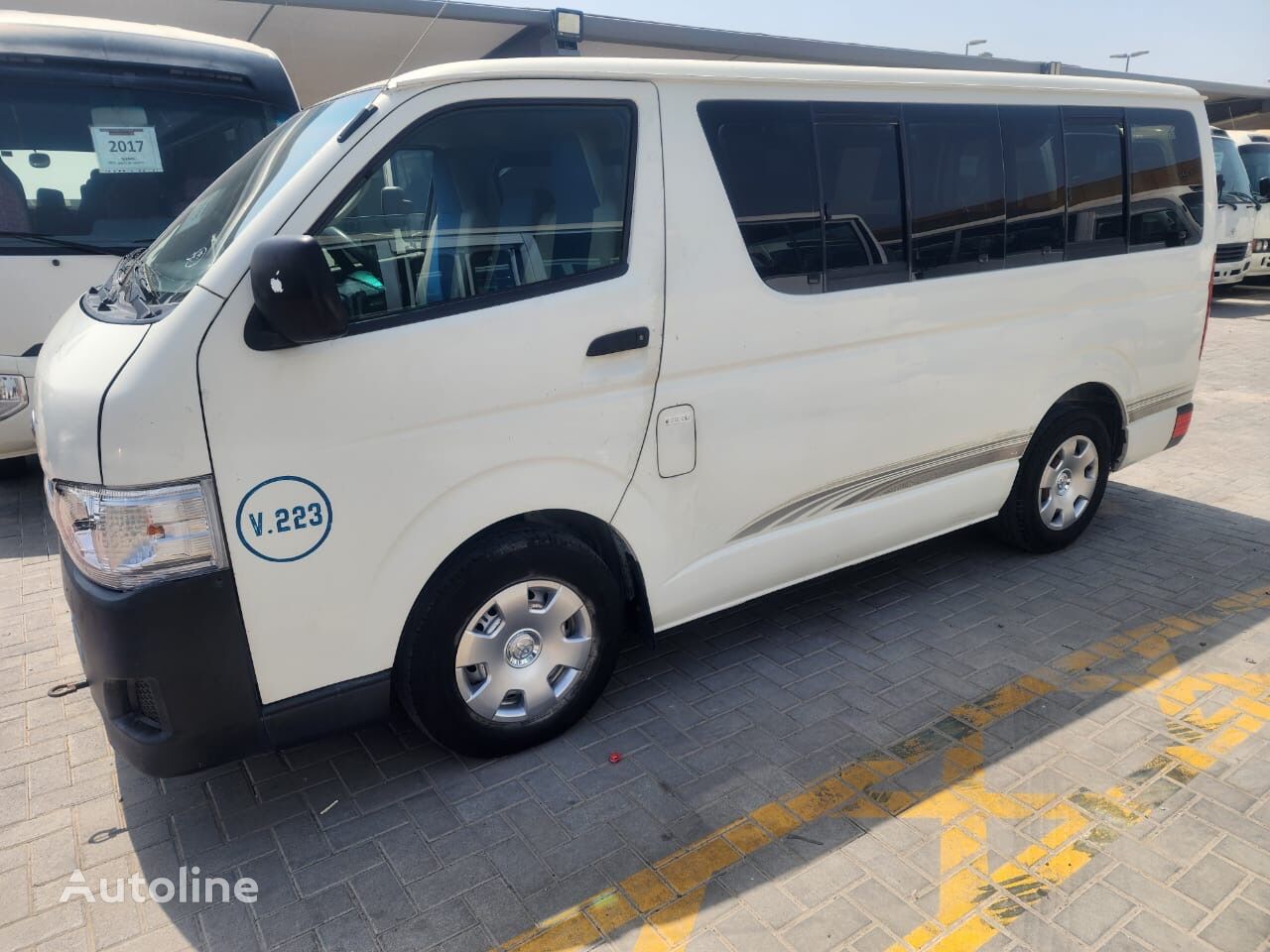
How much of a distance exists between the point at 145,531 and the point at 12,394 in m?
3.97

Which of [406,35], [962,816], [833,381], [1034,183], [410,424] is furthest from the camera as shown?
[406,35]

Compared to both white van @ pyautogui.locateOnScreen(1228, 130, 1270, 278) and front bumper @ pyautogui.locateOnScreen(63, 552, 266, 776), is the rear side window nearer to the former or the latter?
front bumper @ pyautogui.locateOnScreen(63, 552, 266, 776)

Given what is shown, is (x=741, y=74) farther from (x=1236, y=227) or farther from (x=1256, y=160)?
(x=1256, y=160)

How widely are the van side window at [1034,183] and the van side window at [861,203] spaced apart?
686mm

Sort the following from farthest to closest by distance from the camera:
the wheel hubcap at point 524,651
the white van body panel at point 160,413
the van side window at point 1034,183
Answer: the van side window at point 1034,183 → the wheel hubcap at point 524,651 → the white van body panel at point 160,413

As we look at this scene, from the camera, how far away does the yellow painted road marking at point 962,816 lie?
239 cm

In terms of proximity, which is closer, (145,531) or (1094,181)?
(145,531)

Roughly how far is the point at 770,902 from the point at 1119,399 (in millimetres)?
3407

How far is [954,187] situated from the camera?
3768mm

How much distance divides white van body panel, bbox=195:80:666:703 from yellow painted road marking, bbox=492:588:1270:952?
1.06 m

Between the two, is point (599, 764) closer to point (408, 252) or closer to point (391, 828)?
point (391, 828)

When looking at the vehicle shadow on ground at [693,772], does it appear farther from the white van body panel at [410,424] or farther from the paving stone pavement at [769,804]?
the white van body panel at [410,424]

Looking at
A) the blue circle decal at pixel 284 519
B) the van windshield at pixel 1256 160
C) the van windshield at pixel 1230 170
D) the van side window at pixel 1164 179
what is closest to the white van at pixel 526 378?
the blue circle decal at pixel 284 519

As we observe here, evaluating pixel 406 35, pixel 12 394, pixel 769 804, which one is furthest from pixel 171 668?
pixel 406 35
